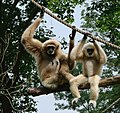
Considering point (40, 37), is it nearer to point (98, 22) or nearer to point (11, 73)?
point (11, 73)

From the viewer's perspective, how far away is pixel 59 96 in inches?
1375

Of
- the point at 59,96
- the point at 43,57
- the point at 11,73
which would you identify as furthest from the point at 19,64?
the point at 59,96

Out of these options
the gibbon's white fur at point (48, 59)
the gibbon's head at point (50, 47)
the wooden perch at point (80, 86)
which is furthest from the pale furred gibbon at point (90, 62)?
the gibbon's head at point (50, 47)

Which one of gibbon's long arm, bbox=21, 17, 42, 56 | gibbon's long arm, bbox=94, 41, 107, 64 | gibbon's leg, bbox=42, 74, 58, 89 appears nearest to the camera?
gibbon's long arm, bbox=94, 41, 107, 64

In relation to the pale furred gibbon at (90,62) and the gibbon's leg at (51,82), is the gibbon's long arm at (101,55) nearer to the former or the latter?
the pale furred gibbon at (90,62)

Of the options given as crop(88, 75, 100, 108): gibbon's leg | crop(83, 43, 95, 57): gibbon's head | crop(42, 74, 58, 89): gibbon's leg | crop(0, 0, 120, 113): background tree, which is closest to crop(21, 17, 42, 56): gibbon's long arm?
crop(42, 74, 58, 89): gibbon's leg

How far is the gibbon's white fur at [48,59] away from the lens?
36.5ft

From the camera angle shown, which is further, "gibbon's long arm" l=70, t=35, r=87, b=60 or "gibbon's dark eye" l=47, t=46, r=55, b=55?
"gibbon's dark eye" l=47, t=46, r=55, b=55

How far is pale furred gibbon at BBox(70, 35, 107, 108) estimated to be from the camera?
10.4 metres

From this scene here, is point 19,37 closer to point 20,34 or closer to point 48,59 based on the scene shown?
point 20,34

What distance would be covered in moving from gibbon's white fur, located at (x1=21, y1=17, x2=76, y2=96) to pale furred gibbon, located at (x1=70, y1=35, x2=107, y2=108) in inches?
14.6

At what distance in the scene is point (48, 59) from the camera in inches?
456

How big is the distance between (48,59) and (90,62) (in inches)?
38.6

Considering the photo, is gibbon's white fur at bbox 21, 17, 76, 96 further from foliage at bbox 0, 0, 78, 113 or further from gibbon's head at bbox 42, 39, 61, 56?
foliage at bbox 0, 0, 78, 113
